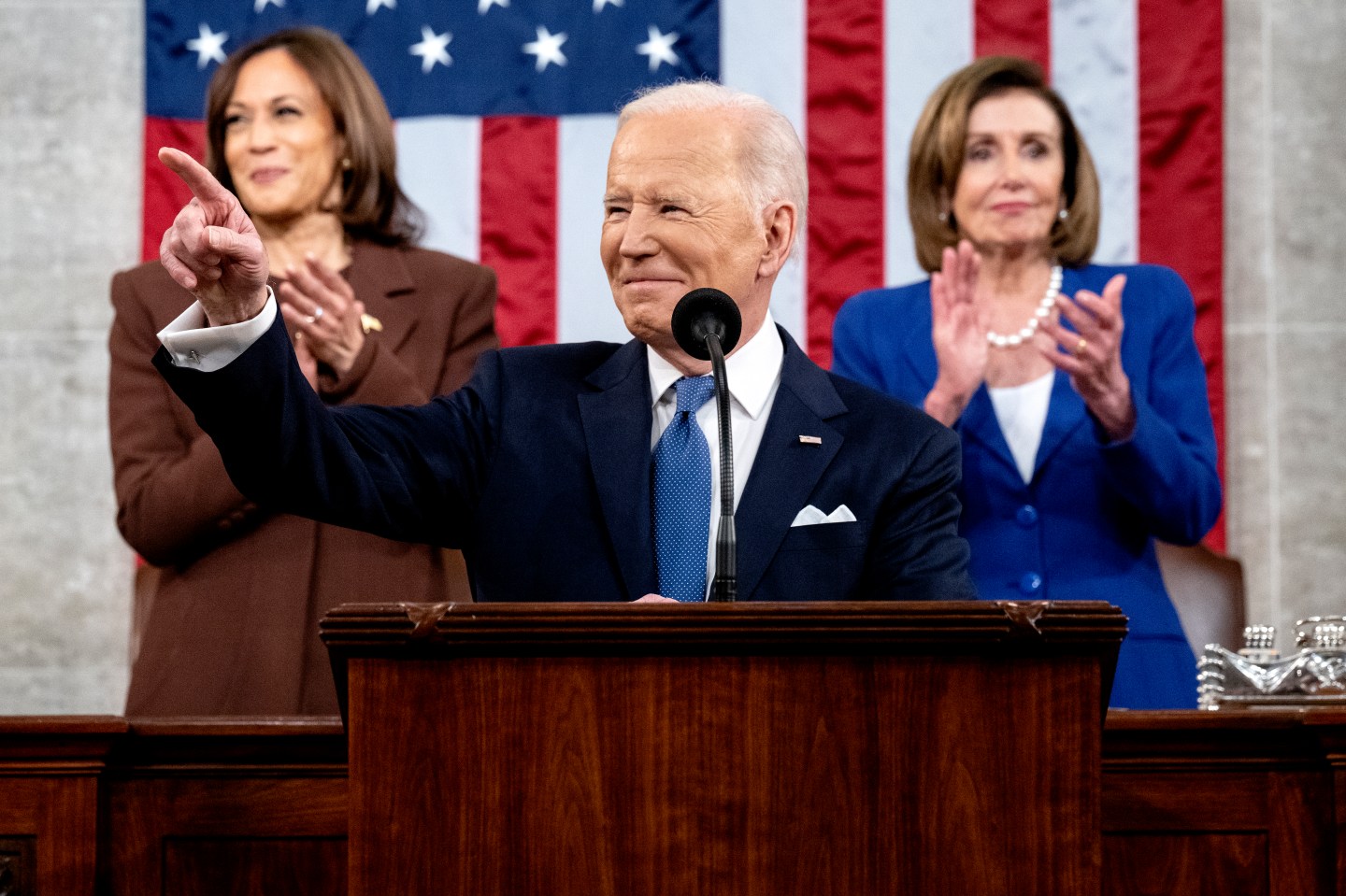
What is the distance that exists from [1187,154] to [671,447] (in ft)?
7.32

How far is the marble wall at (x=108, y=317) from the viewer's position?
394 centimetres

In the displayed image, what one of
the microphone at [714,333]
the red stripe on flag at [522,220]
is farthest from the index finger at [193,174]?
the red stripe on flag at [522,220]

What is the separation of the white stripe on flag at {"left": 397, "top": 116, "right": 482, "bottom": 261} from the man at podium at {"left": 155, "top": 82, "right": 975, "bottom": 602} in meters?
1.76

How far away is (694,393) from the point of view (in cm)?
214

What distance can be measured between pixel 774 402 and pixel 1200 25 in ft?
7.40

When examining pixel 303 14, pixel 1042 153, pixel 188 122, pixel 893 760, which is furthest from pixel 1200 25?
pixel 893 760

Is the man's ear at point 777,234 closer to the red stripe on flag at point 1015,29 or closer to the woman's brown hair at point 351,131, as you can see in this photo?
the woman's brown hair at point 351,131

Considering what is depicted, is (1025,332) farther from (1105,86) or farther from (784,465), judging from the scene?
(1105,86)

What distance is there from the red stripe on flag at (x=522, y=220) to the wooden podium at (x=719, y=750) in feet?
8.36

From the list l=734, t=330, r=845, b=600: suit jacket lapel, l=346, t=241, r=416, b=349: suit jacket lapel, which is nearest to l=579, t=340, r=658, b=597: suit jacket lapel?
l=734, t=330, r=845, b=600: suit jacket lapel

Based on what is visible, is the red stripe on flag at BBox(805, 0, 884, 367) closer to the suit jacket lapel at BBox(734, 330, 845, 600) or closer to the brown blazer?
the brown blazer

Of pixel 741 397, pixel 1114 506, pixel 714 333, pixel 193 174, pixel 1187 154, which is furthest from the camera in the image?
pixel 1187 154

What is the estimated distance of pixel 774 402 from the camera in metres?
2.16

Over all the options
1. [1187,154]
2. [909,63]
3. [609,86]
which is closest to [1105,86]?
[1187,154]
